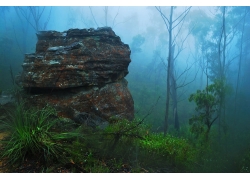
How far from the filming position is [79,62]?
A: 5.73m

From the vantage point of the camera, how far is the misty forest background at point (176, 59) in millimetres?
5324

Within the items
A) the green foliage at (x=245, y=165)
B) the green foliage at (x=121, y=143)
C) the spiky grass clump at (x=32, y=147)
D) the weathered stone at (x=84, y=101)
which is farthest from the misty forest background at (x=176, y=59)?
the spiky grass clump at (x=32, y=147)

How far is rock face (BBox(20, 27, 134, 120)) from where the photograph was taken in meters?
5.61

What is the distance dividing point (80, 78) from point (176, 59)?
9.09 m

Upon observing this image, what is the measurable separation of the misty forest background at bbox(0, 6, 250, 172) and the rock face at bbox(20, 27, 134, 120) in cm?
124

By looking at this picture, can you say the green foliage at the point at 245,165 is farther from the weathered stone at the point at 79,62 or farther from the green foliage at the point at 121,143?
the weathered stone at the point at 79,62

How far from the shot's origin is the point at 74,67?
5648mm

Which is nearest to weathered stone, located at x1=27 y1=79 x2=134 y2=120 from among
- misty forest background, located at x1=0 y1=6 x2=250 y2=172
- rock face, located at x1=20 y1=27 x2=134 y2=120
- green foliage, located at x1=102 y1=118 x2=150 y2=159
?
rock face, located at x1=20 y1=27 x2=134 y2=120

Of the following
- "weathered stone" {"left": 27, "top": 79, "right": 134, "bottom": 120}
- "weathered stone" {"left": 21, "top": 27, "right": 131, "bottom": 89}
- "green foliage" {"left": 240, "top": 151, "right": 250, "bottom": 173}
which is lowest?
"green foliage" {"left": 240, "top": 151, "right": 250, "bottom": 173}

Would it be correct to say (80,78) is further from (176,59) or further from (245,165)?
(176,59)

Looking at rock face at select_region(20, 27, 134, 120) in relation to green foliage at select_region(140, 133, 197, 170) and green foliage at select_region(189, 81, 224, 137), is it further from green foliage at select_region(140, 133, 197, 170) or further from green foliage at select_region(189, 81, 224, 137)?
green foliage at select_region(189, 81, 224, 137)

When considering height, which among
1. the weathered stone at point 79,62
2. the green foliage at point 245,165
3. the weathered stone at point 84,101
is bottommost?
the green foliage at point 245,165

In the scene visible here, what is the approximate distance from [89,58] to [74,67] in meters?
0.56

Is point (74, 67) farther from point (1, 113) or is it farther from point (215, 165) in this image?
point (215, 165)
